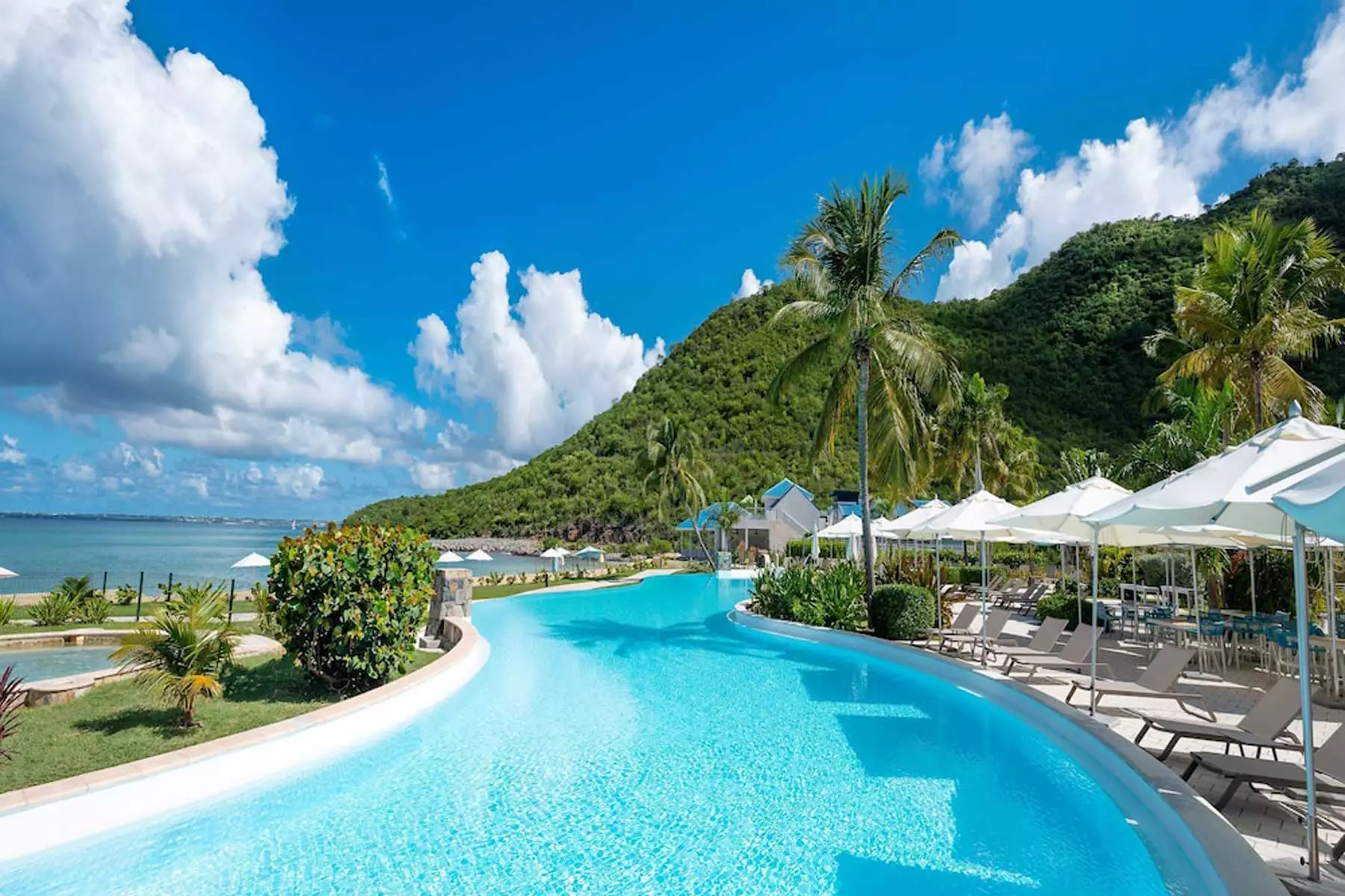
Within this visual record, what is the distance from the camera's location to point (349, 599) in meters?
7.88

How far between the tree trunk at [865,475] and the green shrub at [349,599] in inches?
335

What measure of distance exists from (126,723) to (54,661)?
21.5 ft

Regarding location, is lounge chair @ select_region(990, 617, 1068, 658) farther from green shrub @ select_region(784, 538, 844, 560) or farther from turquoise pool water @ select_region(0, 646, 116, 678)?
green shrub @ select_region(784, 538, 844, 560)

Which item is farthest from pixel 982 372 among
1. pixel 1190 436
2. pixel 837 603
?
pixel 837 603

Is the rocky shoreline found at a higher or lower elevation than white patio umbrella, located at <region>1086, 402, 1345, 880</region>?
lower

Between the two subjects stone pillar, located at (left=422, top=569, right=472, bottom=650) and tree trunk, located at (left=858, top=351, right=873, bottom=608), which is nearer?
tree trunk, located at (left=858, top=351, right=873, bottom=608)

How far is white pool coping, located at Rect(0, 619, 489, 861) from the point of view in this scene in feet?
15.6

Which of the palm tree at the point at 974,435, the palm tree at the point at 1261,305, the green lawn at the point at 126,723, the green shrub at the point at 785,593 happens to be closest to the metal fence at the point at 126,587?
the green lawn at the point at 126,723

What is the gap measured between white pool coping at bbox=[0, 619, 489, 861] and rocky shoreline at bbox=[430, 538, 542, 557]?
2321 inches

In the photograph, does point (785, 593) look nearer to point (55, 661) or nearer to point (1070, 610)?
point (1070, 610)

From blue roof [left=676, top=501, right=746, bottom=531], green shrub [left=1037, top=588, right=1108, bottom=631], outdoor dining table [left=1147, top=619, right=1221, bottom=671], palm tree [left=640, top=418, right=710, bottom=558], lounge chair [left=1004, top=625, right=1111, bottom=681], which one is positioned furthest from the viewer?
blue roof [left=676, top=501, right=746, bottom=531]

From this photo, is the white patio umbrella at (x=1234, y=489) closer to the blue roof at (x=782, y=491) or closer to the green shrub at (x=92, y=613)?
the green shrub at (x=92, y=613)

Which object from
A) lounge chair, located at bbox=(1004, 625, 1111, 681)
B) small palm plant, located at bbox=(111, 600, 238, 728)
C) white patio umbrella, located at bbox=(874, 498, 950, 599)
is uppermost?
white patio umbrella, located at bbox=(874, 498, 950, 599)

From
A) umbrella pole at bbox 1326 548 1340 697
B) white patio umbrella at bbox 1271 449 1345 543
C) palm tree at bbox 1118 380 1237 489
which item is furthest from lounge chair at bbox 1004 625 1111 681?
palm tree at bbox 1118 380 1237 489
